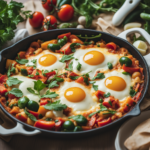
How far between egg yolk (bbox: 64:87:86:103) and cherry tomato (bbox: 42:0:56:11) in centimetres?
311

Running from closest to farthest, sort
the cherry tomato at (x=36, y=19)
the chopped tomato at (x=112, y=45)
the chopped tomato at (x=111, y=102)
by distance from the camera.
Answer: the chopped tomato at (x=111, y=102) < the chopped tomato at (x=112, y=45) < the cherry tomato at (x=36, y=19)

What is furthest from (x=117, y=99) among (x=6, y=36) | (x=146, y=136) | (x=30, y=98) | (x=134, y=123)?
(x=6, y=36)

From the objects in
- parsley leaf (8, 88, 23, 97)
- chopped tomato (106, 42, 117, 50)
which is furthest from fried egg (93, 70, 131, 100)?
parsley leaf (8, 88, 23, 97)

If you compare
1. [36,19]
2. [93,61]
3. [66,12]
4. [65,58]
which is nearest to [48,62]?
[65,58]

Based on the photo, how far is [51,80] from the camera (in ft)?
Answer: 14.3

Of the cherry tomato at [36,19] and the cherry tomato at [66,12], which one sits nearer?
the cherry tomato at [36,19]

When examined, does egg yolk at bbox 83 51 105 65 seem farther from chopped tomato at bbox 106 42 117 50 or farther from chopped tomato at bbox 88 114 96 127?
chopped tomato at bbox 88 114 96 127

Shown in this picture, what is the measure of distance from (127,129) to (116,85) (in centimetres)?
87

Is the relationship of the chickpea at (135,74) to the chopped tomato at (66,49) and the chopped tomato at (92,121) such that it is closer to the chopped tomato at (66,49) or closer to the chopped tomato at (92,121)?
the chopped tomato at (92,121)

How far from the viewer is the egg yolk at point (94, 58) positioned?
4512 millimetres

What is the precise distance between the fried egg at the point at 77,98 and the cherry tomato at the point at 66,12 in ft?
8.72

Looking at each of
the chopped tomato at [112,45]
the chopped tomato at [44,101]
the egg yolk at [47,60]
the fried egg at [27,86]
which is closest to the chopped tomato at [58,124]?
the chopped tomato at [44,101]

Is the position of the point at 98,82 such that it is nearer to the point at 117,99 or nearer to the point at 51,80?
the point at 117,99

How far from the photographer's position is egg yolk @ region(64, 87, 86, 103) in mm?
3928
